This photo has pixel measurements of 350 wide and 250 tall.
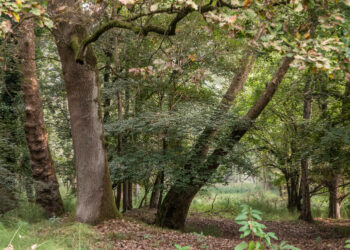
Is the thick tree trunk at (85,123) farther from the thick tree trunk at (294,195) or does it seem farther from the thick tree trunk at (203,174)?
the thick tree trunk at (294,195)

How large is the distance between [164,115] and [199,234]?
2.72 meters

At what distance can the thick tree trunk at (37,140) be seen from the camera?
339 inches

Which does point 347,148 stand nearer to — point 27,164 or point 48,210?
point 48,210

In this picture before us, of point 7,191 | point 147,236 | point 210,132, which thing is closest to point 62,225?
point 7,191

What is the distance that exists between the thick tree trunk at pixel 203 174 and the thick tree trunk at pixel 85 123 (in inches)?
85.7

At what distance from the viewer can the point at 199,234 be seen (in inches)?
275

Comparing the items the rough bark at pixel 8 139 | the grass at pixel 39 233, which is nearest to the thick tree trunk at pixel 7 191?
the rough bark at pixel 8 139

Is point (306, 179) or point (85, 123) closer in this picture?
point (85, 123)

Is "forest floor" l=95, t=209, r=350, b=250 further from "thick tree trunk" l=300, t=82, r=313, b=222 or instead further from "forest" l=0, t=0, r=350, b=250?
"thick tree trunk" l=300, t=82, r=313, b=222

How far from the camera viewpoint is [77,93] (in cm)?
647

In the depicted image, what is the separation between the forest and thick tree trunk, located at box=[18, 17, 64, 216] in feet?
0.09

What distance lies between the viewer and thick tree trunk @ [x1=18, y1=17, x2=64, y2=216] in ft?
28.2

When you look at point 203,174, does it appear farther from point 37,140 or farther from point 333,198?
point 333,198

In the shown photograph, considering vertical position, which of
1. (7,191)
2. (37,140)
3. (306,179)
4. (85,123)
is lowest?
(7,191)
